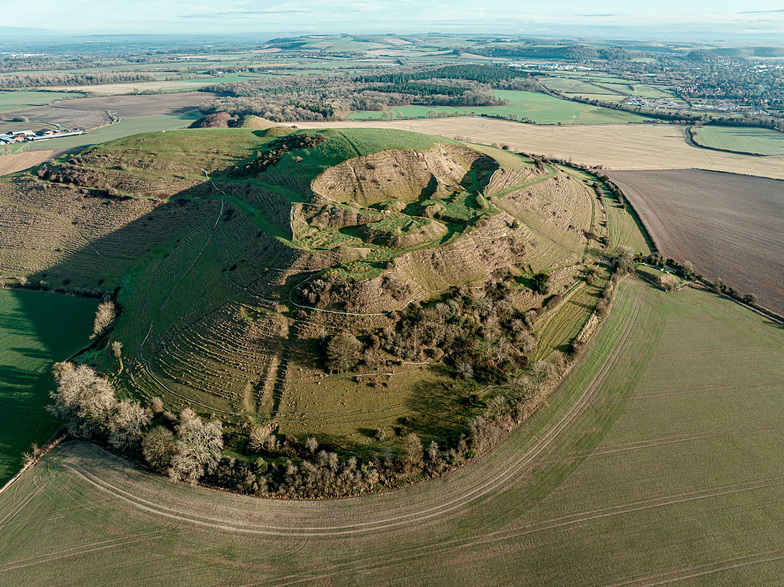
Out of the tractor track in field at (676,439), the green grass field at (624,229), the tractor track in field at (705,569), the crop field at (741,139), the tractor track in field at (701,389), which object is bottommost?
the tractor track in field at (705,569)

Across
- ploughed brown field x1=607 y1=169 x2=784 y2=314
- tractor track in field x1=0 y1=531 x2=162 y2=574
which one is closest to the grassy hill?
tractor track in field x1=0 y1=531 x2=162 y2=574

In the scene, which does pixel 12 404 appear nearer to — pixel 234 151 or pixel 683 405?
pixel 234 151

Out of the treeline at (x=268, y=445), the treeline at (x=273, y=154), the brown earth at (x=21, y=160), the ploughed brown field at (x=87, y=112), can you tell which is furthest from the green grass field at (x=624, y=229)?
the ploughed brown field at (x=87, y=112)

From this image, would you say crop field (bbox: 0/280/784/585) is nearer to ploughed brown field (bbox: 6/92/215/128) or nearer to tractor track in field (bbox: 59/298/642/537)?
tractor track in field (bbox: 59/298/642/537)

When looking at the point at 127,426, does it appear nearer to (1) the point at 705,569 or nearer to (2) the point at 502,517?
(2) the point at 502,517

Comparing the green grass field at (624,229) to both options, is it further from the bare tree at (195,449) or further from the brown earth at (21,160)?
the brown earth at (21,160)

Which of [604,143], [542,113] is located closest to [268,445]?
[604,143]

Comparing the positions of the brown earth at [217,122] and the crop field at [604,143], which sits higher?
the brown earth at [217,122]
